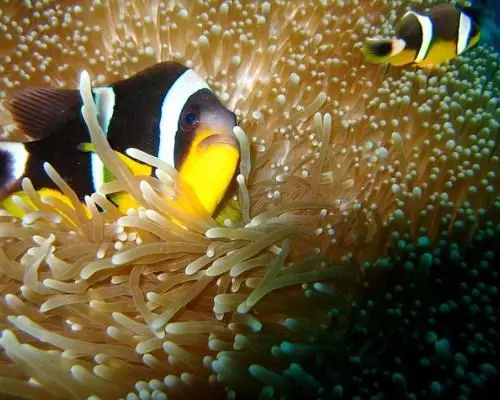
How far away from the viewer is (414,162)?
1454 millimetres

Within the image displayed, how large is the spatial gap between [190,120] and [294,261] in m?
0.45

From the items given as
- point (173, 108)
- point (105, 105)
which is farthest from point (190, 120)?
point (105, 105)

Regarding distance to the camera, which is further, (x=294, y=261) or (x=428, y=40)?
(x=428, y=40)

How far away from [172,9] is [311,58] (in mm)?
530

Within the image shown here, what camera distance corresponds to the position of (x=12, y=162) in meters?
1.31

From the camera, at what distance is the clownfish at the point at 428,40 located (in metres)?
1.65

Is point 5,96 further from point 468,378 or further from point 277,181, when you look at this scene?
point 468,378

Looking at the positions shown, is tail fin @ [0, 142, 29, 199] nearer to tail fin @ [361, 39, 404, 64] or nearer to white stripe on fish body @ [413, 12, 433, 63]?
tail fin @ [361, 39, 404, 64]

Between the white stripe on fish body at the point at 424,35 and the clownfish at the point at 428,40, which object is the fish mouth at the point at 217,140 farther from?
the white stripe on fish body at the point at 424,35

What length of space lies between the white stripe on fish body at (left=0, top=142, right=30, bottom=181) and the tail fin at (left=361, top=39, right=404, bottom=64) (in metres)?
1.07

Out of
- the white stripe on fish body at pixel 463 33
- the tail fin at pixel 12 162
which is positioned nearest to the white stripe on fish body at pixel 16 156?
the tail fin at pixel 12 162

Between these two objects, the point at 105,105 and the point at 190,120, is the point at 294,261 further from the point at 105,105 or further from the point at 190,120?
the point at 105,105

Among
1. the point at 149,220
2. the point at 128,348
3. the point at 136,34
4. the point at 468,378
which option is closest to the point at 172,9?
the point at 136,34

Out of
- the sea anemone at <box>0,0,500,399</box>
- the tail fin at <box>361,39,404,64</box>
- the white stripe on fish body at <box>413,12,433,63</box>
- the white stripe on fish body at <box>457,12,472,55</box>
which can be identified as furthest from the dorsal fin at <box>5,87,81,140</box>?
the white stripe on fish body at <box>457,12,472,55</box>
